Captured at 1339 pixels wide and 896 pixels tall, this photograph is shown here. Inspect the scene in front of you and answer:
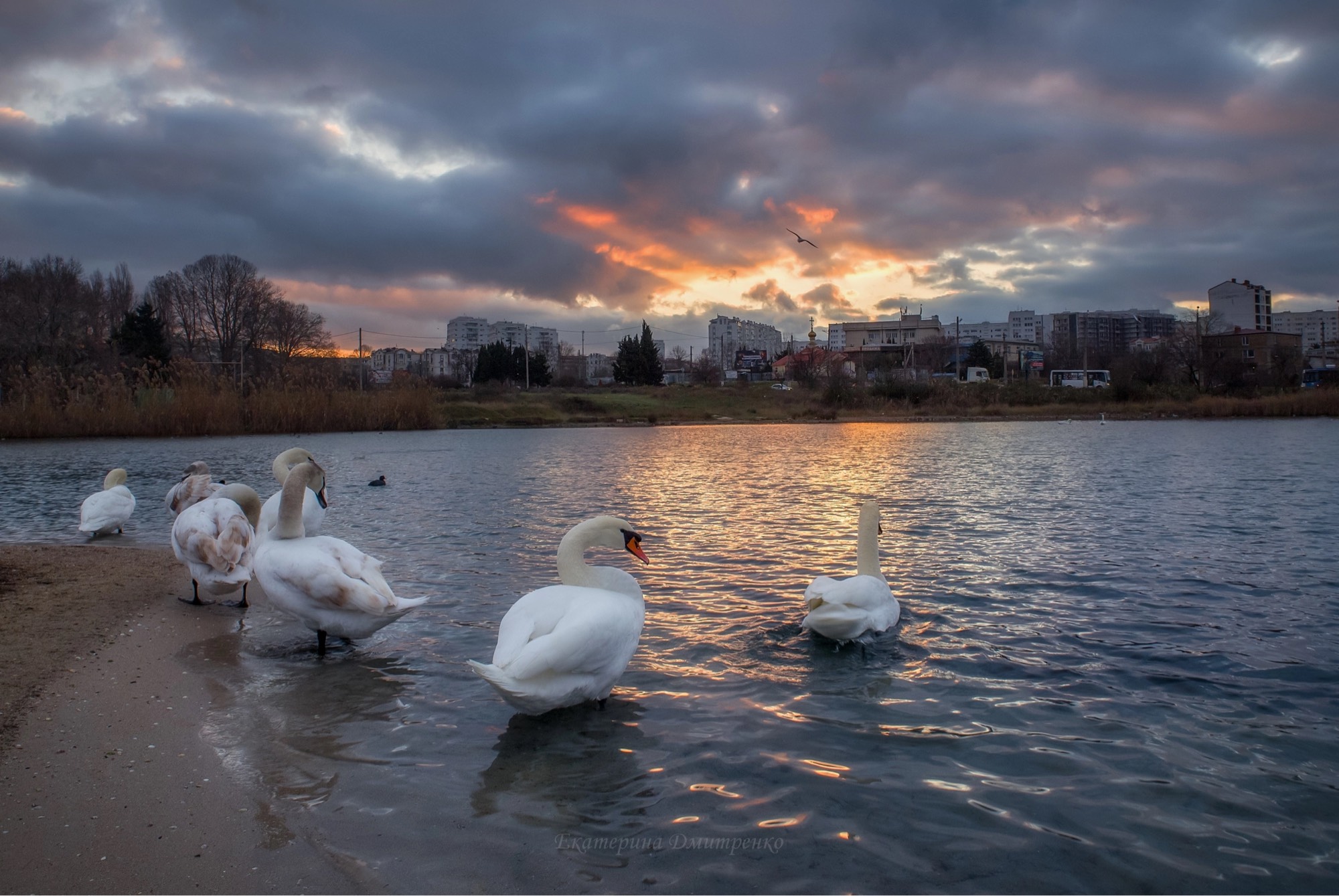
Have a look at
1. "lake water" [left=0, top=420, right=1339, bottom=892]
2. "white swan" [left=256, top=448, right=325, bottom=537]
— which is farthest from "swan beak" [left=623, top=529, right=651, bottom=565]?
"white swan" [left=256, top=448, right=325, bottom=537]

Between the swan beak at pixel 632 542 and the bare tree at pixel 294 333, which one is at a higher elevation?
the bare tree at pixel 294 333

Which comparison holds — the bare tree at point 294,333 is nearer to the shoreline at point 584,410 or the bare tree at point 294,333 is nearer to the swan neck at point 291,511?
the shoreline at point 584,410

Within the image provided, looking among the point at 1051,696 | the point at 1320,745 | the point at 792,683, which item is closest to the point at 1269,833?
the point at 1320,745

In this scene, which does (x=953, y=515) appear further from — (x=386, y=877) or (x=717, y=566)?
(x=386, y=877)

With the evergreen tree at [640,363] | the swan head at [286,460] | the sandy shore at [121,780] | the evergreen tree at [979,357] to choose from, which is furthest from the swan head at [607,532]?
the evergreen tree at [979,357]

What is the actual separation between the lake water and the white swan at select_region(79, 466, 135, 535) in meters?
0.41

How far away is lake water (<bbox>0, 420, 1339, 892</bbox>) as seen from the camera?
146 inches

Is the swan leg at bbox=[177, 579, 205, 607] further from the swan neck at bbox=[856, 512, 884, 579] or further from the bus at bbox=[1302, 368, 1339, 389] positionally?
the bus at bbox=[1302, 368, 1339, 389]

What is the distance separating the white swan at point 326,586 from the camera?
19.7 ft

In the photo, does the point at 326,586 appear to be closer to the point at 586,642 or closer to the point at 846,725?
the point at 586,642

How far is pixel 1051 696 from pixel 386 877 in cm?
437

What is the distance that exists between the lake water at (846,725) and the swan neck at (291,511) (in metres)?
0.98

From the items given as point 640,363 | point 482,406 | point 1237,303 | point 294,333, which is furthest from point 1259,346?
point 294,333

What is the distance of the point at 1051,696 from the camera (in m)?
5.65
